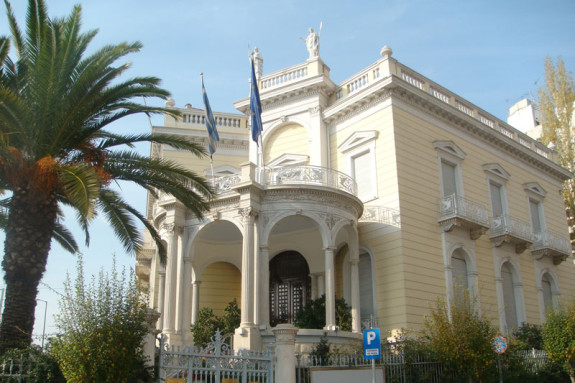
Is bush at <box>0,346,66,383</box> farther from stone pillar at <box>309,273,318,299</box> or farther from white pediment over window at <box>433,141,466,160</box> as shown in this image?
white pediment over window at <box>433,141,466,160</box>

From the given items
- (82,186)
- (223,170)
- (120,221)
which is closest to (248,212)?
→ (120,221)

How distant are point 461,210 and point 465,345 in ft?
24.7

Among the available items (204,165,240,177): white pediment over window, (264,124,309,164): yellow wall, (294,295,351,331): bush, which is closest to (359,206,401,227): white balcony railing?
(294,295,351,331): bush

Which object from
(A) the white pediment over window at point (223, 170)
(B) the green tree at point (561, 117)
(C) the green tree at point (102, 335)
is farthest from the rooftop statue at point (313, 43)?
(B) the green tree at point (561, 117)

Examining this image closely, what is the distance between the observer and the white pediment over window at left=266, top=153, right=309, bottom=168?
76.7ft

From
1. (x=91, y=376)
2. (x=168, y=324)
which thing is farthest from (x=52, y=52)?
(x=168, y=324)

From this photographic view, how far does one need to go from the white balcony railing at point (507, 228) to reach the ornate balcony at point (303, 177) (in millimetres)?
7153

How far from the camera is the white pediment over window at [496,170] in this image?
2478 cm

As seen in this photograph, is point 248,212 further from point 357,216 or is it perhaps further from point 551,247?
point 551,247

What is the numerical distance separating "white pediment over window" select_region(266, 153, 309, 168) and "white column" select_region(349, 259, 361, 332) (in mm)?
5456

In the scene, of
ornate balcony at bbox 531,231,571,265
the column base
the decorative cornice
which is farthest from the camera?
ornate balcony at bbox 531,231,571,265

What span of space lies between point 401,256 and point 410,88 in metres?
6.41

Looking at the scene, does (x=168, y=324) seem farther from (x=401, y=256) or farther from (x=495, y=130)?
(x=495, y=130)

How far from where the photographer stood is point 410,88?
21.6 m
